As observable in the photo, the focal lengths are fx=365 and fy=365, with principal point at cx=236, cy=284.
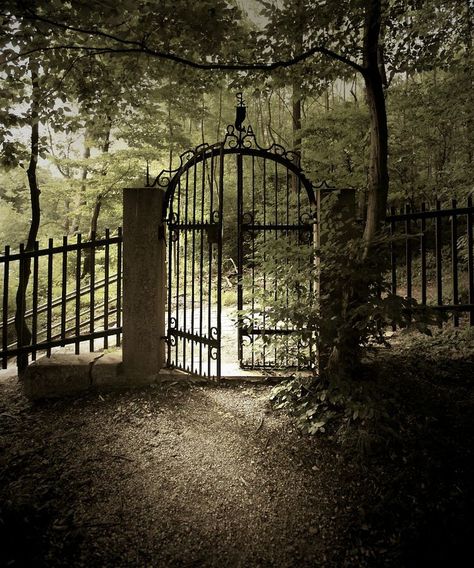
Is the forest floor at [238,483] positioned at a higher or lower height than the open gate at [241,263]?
lower

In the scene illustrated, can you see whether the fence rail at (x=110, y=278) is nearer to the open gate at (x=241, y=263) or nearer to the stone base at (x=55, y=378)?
the stone base at (x=55, y=378)

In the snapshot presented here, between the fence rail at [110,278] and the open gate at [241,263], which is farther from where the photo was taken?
the fence rail at [110,278]

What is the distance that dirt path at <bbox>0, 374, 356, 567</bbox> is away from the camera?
7.52 ft

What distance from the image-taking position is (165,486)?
9.40 feet

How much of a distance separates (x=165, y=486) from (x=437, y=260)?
420cm

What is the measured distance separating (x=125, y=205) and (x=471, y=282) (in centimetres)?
466

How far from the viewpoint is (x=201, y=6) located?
135 inches

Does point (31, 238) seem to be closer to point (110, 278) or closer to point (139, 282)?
point (110, 278)

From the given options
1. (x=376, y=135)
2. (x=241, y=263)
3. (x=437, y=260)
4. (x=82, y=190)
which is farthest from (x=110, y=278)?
(x=376, y=135)

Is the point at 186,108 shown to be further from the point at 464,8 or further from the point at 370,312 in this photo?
the point at 370,312

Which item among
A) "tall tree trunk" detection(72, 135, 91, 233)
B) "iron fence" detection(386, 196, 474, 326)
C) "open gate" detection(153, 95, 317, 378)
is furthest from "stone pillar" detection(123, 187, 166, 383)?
"iron fence" detection(386, 196, 474, 326)

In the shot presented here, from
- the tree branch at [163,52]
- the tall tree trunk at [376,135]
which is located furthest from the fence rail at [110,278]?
the tree branch at [163,52]

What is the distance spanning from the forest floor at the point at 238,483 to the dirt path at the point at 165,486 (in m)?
0.01

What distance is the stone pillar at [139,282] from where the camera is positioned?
14.6 ft
